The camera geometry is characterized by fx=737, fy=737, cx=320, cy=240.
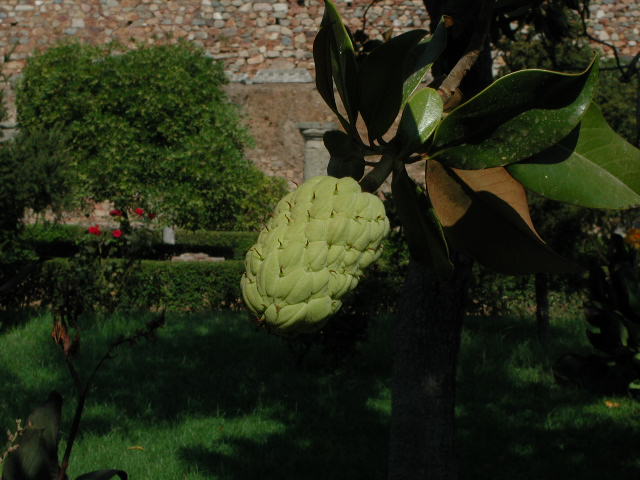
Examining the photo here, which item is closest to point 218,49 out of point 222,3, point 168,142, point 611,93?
point 222,3

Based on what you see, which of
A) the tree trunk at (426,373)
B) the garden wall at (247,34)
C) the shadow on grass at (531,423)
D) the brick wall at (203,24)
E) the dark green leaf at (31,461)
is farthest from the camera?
the brick wall at (203,24)

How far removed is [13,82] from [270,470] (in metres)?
12.5

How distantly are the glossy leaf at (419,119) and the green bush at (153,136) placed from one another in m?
11.5

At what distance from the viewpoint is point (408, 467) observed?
88.6 inches

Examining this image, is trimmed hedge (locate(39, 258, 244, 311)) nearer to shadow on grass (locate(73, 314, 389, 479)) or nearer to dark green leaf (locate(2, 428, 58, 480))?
shadow on grass (locate(73, 314, 389, 479))

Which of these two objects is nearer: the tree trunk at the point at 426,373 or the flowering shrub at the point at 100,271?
the tree trunk at the point at 426,373

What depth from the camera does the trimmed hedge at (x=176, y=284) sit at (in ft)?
27.1

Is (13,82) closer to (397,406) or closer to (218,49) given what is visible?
(218,49)

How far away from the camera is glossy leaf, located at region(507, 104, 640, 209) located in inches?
22.7

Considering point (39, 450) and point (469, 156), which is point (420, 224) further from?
point (39, 450)

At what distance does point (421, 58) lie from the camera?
65cm

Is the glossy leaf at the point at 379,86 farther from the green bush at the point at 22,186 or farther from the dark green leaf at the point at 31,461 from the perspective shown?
the green bush at the point at 22,186

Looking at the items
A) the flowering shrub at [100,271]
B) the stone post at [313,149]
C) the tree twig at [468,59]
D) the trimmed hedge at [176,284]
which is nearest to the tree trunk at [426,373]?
the tree twig at [468,59]

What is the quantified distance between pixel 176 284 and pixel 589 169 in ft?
27.1
